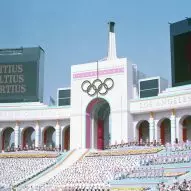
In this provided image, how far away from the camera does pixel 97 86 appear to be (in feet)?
254

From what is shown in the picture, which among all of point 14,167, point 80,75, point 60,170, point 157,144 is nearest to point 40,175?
point 60,170

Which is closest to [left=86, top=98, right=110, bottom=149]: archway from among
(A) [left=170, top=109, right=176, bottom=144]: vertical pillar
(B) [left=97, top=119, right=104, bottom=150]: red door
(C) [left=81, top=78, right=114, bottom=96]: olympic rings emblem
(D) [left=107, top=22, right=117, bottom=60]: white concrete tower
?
(B) [left=97, top=119, right=104, bottom=150]: red door

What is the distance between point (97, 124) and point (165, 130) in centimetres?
1112

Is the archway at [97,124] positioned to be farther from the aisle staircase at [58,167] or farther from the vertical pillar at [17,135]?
the vertical pillar at [17,135]

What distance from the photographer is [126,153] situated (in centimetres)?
6450

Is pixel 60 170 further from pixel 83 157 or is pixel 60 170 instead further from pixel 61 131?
pixel 61 131

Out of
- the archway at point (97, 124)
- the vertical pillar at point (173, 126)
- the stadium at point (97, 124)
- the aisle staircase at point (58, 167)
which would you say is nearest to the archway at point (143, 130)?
the stadium at point (97, 124)

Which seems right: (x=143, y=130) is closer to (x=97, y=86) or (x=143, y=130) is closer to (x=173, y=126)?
(x=173, y=126)

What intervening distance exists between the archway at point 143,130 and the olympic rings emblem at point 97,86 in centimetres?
761

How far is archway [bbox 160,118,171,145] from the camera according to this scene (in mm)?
74938

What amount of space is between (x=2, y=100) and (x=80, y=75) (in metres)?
15.5

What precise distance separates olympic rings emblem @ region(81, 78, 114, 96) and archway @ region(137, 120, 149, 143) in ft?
25.0

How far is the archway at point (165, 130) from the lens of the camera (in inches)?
2950

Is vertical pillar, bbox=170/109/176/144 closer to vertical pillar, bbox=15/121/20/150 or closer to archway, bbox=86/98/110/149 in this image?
archway, bbox=86/98/110/149
